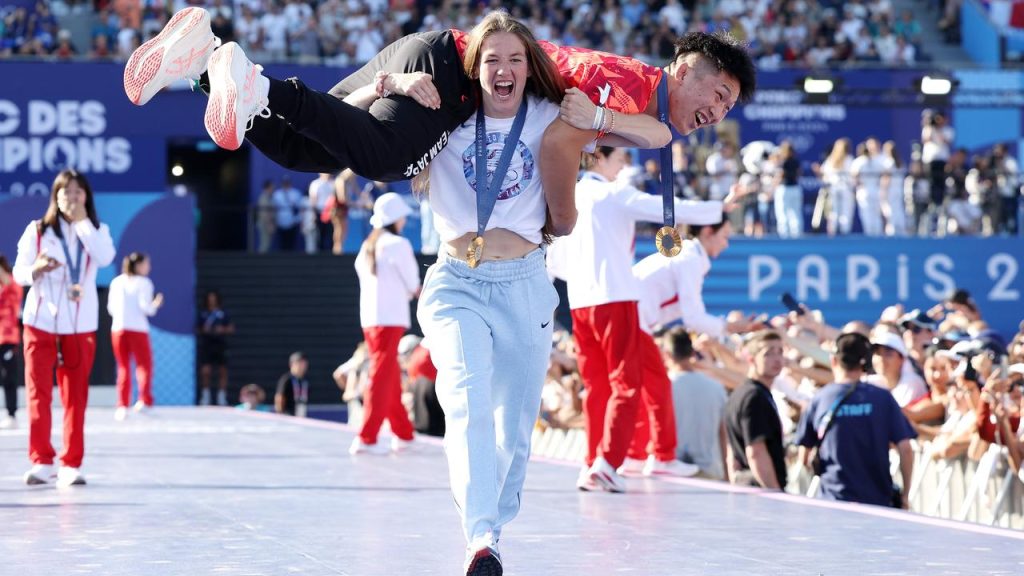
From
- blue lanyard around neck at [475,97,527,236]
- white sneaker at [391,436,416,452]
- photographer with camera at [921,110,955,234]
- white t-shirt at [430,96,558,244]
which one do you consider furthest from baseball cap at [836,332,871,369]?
photographer with camera at [921,110,955,234]

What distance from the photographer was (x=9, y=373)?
50.2 feet

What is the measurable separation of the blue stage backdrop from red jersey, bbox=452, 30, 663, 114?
16605mm

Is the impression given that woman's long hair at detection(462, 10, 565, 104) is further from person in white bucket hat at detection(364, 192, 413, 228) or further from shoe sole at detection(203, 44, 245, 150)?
person in white bucket hat at detection(364, 192, 413, 228)

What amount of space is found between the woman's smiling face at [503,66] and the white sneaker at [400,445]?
6274mm

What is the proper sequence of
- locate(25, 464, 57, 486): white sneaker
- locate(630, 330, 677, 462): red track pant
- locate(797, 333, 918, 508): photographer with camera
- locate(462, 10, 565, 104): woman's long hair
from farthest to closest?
locate(630, 330, 677, 462): red track pant
locate(25, 464, 57, 486): white sneaker
locate(797, 333, 918, 508): photographer with camera
locate(462, 10, 565, 104): woman's long hair

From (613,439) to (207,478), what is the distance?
235 cm

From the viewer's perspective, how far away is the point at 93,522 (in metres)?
6.50

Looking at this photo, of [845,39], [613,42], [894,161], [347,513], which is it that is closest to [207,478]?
[347,513]

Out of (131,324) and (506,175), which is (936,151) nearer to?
(131,324)

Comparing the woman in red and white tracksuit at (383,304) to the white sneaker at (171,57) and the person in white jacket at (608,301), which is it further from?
the white sneaker at (171,57)

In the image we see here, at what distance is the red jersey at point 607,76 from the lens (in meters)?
4.87

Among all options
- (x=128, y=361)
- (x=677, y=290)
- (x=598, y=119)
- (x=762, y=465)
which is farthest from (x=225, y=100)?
(x=128, y=361)

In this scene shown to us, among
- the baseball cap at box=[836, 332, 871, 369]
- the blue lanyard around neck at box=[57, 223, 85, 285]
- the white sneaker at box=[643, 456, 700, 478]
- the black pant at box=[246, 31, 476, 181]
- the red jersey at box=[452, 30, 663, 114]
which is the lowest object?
the white sneaker at box=[643, 456, 700, 478]

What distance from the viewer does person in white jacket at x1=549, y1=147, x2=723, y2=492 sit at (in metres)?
7.80
